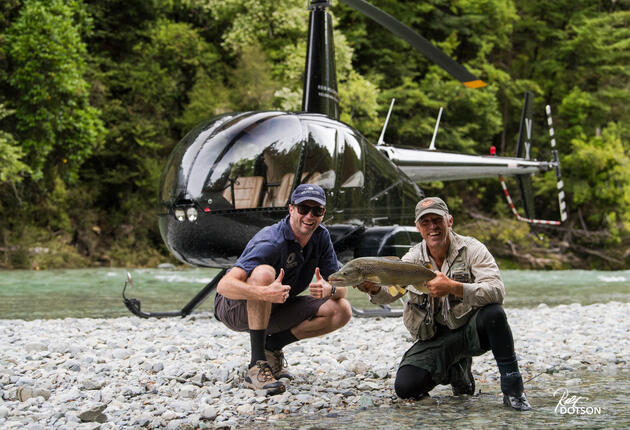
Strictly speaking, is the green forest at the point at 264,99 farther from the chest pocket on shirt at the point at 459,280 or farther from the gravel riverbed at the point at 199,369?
the chest pocket on shirt at the point at 459,280

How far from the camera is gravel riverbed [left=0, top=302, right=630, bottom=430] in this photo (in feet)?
11.0

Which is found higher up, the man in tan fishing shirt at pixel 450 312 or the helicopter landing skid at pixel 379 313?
the man in tan fishing shirt at pixel 450 312

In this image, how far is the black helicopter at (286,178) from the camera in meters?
5.76

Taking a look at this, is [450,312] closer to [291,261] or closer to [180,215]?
[291,261]

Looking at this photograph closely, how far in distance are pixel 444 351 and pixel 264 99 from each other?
17681 millimetres

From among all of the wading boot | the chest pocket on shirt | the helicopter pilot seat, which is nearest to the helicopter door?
the helicopter pilot seat

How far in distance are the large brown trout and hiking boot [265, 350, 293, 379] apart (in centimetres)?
111

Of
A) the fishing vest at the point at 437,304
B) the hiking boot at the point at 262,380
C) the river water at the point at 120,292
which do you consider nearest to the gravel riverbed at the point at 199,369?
the hiking boot at the point at 262,380

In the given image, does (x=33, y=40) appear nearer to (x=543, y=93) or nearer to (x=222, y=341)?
(x=222, y=341)

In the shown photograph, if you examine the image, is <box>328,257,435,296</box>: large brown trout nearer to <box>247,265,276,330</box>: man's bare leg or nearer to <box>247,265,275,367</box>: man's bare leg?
<box>247,265,276,330</box>: man's bare leg

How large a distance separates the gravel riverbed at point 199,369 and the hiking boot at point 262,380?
0.06 metres

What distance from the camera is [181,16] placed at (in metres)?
23.7

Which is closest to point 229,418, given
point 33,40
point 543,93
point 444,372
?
point 444,372

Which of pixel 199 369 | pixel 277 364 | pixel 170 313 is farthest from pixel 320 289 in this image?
pixel 170 313
